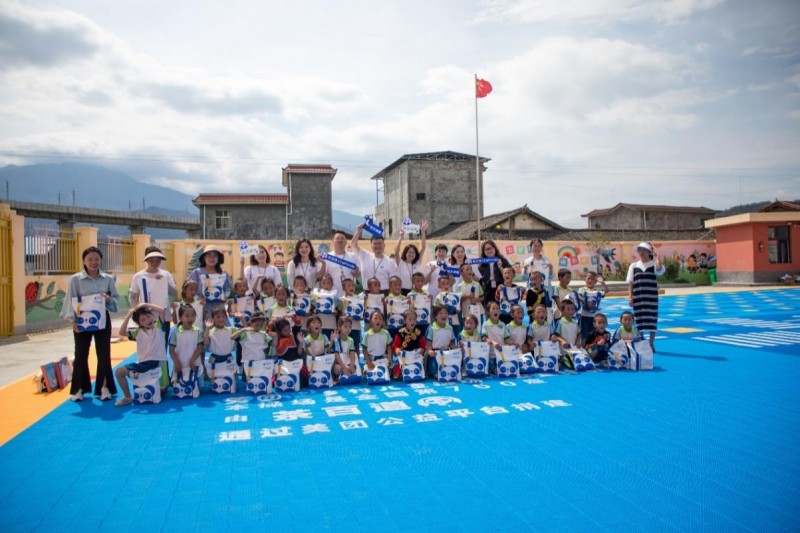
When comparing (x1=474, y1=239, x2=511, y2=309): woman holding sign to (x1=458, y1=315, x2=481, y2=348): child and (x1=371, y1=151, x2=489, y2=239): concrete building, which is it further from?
(x1=371, y1=151, x2=489, y2=239): concrete building

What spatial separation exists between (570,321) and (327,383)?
11.5 feet

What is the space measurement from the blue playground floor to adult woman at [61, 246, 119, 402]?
10.7 inches

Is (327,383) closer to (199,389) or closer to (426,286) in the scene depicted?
(199,389)

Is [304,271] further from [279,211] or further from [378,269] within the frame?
[279,211]

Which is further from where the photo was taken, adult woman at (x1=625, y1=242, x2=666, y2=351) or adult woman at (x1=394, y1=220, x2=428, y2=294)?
adult woman at (x1=625, y1=242, x2=666, y2=351)

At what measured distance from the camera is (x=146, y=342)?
5.96 metres

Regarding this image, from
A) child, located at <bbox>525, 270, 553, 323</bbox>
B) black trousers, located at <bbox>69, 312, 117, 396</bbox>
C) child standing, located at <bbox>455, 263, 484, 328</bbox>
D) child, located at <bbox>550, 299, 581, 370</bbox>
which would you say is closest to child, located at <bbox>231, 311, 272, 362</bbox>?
black trousers, located at <bbox>69, 312, 117, 396</bbox>

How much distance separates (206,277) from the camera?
6.71 metres

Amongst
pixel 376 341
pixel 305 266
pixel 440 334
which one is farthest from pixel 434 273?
pixel 305 266

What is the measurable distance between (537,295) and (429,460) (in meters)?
4.15

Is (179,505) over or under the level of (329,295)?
under

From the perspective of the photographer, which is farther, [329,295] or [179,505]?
[329,295]

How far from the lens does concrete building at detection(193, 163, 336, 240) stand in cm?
3362

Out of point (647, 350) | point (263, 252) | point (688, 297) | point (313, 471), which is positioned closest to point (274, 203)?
point (688, 297)
